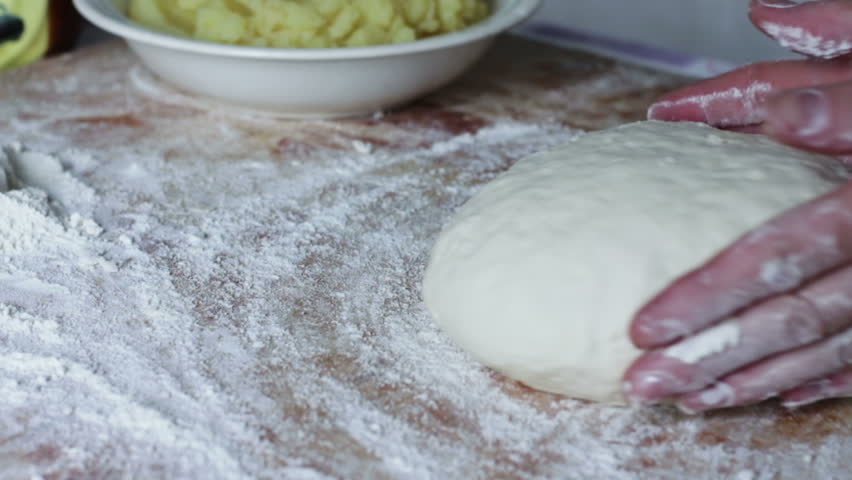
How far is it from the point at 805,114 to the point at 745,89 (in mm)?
417

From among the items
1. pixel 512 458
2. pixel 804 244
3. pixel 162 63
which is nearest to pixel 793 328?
pixel 804 244

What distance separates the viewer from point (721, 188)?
1.00 metres

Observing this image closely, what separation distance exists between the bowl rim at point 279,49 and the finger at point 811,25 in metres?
0.53

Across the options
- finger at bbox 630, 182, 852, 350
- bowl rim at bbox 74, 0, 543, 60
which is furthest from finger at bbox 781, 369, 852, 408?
bowl rim at bbox 74, 0, 543, 60

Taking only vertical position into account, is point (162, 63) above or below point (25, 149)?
above

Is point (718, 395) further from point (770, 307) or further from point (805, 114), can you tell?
point (805, 114)

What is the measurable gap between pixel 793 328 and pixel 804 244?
82 millimetres

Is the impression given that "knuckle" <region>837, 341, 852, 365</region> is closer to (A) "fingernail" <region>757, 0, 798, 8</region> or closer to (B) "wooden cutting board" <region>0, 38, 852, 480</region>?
(B) "wooden cutting board" <region>0, 38, 852, 480</region>

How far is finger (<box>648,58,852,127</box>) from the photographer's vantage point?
1236mm

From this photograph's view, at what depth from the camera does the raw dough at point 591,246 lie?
94cm

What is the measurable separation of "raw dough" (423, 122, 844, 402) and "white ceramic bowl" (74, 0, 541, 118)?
1.69 feet

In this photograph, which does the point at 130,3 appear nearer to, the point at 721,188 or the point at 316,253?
the point at 316,253

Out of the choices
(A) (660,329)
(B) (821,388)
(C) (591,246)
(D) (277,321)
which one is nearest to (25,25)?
(D) (277,321)

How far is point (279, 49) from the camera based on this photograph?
4.82 feet
